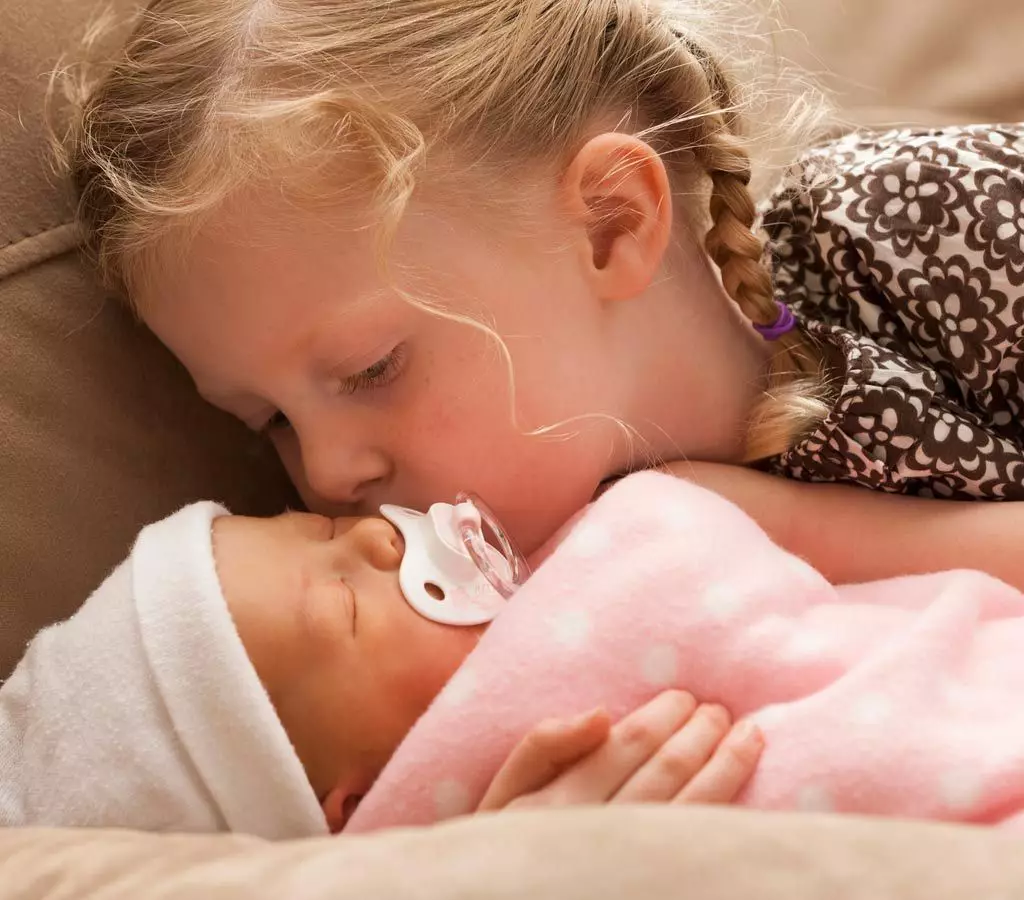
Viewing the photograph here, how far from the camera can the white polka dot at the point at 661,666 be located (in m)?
0.78

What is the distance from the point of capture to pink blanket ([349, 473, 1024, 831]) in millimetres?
695

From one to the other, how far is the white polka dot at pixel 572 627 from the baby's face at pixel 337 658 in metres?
0.09

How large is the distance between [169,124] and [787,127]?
63cm

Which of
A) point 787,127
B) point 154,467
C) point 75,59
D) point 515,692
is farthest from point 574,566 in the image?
point 75,59

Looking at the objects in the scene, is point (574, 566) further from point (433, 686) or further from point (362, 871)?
point (362, 871)

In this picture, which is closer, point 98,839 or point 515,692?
point 98,839

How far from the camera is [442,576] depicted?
0.87m

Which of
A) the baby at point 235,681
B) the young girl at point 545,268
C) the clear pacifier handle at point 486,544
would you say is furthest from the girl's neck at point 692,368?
the baby at point 235,681

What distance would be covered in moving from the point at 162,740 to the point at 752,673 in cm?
42

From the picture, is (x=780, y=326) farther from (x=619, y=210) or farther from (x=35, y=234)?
(x=35, y=234)

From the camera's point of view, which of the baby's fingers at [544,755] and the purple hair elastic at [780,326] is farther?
the purple hair elastic at [780,326]

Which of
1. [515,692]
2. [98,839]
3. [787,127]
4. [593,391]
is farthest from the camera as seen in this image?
[787,127]

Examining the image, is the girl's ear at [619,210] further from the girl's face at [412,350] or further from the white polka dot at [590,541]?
the white polka dot at [590,541]

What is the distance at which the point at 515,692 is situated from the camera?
0.77m
